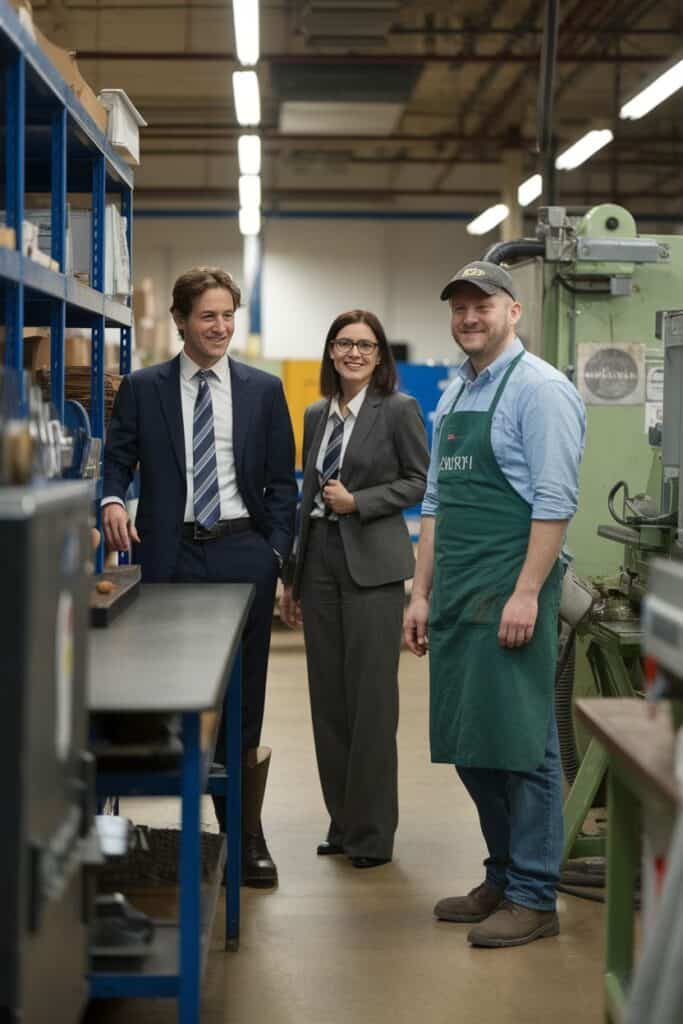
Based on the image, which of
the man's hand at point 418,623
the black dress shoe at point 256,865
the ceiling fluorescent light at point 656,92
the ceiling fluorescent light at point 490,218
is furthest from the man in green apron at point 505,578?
the ceiling fluorescent light at point 490,218

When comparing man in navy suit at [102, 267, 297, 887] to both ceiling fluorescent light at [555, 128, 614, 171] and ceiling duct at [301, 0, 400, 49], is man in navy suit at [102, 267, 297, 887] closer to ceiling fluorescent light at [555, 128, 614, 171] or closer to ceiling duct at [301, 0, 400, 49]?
ceiling duct at [301, 0, 400, 49]

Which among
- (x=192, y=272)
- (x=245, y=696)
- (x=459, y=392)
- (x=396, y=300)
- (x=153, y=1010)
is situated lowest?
(x=153, y=1010)

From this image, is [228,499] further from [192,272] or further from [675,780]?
[675,780]

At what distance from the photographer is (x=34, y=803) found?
1.64m

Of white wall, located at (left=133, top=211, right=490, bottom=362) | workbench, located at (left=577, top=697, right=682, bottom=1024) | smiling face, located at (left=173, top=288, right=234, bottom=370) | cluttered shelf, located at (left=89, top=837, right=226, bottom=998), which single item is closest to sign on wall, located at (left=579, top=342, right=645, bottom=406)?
smiling face, located at (left=173, top=288, right=234, bottom=370)

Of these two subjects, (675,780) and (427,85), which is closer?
(675,780)

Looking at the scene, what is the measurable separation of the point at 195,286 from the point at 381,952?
1780 millimetres

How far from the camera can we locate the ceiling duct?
769 centimetres

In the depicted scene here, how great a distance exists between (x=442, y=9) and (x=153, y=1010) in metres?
8.44

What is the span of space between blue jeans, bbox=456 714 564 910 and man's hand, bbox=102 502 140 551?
1058 millimetres

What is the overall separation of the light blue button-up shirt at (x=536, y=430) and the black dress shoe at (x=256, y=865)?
1.33 m

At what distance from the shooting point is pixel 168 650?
96.3 inches

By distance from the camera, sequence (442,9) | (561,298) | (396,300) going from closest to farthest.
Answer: (561,298)
(442,9)
(396,300)

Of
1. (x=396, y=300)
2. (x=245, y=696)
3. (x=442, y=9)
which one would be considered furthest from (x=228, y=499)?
(x=396, y=300)
